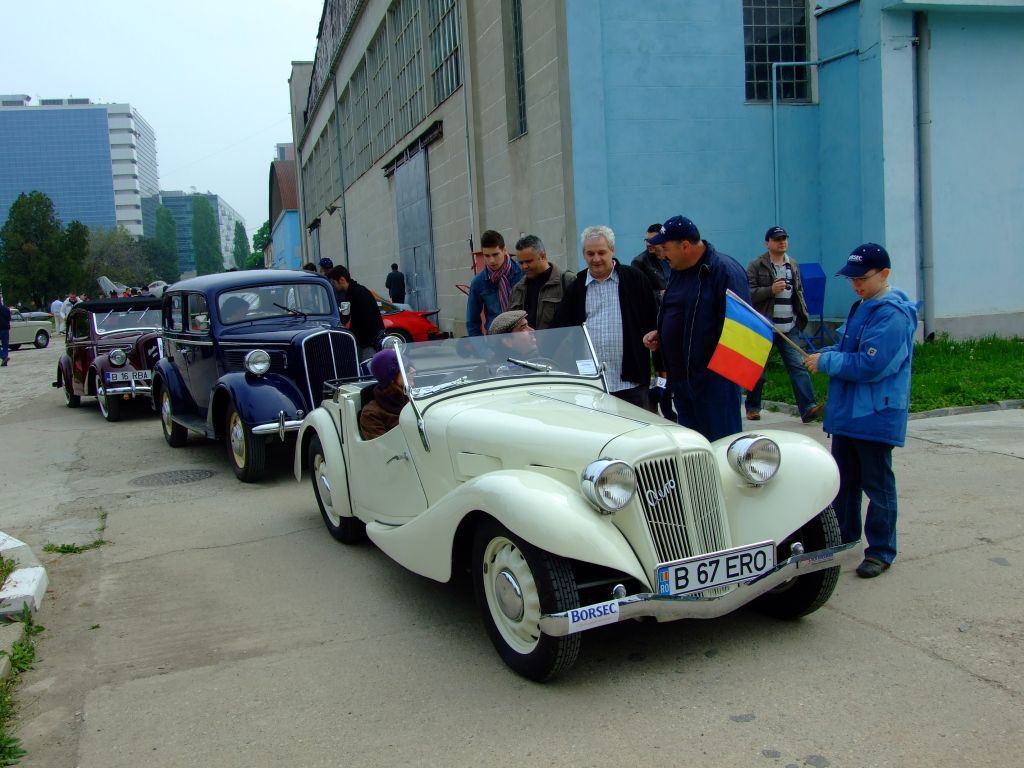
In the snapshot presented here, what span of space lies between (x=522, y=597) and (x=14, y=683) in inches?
91.5

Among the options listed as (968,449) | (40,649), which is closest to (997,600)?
(968,449)

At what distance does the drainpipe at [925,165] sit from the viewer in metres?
12.4

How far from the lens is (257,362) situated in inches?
324

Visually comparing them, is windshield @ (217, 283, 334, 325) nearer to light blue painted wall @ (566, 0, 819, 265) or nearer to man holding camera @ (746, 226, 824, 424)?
man holding camera @ (746, 226, 824, 424)

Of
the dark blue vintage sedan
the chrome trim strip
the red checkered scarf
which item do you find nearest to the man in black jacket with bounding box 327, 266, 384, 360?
the dark blue vintage sedan

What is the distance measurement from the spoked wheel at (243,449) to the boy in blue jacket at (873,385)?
502 cm

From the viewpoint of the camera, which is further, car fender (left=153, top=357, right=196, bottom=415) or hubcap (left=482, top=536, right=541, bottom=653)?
car fender (left=153, top=357, right=196, bottom=415)

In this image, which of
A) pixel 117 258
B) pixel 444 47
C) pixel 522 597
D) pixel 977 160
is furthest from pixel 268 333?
pixel 117 258

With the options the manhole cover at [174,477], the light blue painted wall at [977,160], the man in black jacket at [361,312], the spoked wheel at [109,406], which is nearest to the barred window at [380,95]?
the spoked wheel at [109,406]

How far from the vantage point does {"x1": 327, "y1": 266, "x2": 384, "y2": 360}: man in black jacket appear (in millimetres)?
10383

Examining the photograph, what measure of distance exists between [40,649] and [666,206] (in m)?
11.0

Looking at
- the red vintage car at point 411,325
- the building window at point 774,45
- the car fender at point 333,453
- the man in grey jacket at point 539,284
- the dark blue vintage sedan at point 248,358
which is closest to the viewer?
the car fender at point 333,453

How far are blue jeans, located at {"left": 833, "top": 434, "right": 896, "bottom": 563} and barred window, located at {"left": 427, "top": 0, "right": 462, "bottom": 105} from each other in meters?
16.3

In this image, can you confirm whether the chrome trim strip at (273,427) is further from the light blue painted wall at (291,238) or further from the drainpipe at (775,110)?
the light blue painted wall at (291,238)
